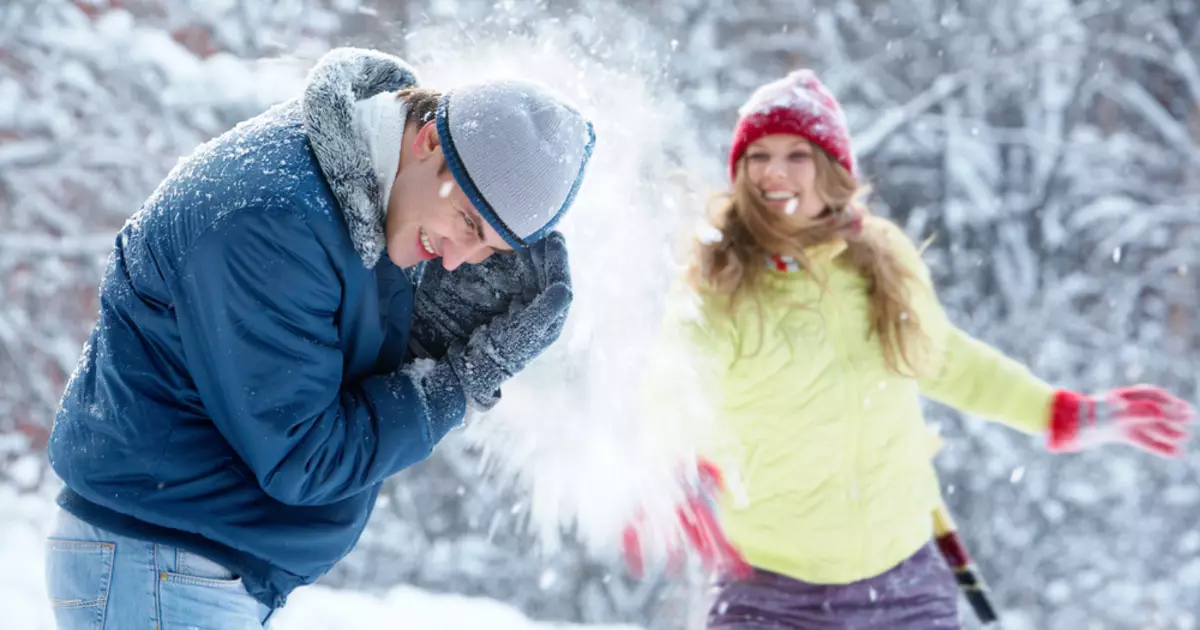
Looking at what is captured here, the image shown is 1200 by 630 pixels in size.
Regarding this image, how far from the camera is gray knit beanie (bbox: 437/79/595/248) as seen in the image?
1509 millimetres

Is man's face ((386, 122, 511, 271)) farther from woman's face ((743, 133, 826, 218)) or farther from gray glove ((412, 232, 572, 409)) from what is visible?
woman's face ((743, 133, 826, 218))

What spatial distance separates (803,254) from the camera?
266 centimetres

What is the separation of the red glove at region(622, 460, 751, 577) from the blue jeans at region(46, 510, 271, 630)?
104cm

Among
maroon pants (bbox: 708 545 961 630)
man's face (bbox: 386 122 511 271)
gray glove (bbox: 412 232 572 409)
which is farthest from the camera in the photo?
maroon pants (bbox: 708 545 961 630)

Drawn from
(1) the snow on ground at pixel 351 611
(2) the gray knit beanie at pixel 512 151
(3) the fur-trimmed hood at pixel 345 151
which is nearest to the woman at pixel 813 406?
(2) the gray knit beanie at pixel 512 151

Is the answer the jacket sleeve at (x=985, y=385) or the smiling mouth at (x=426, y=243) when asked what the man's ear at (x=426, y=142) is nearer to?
the smiling mouth at (x=426, y=243)

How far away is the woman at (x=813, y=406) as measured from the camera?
102 inches

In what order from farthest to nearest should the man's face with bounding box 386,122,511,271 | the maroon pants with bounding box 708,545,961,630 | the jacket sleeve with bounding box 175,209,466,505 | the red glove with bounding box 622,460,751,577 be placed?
1. the maroon pants with bounding box 708,545,961,630
2. the red glove with bounding box 622,460,751,577
3. the man's face with bounding box 386,122,511,271
4. the jacket sleeve with bounding box 175,209,466,505

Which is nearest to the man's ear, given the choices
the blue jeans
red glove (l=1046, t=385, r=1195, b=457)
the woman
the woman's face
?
the blue jeans

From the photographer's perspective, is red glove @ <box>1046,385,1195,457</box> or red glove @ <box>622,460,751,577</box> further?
red glove @ <box>1046,385,1195,457</box>

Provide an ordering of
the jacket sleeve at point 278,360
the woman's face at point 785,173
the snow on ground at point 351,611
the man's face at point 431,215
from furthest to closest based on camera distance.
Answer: the snow on ground at point 351,611, the woman's face at point 785,173, the man's face at point 431,215, the jacket sleeve at point 278,360

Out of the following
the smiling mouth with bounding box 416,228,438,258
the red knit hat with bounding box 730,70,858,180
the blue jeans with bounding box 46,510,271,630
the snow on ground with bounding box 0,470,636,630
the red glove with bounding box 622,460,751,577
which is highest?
the smiling mouth with bounding box 416,228,438,258

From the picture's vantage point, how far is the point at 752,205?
8.93 feet

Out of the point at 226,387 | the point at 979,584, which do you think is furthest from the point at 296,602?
the point at 226,387
